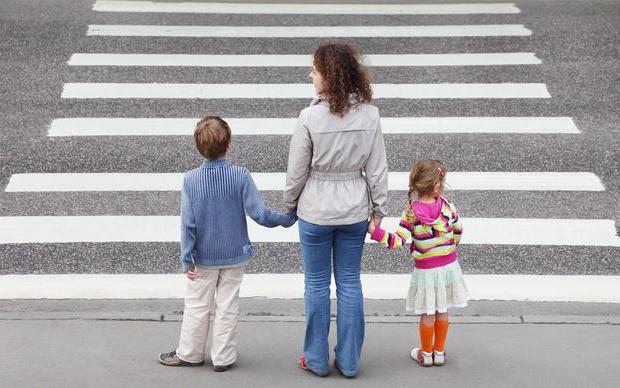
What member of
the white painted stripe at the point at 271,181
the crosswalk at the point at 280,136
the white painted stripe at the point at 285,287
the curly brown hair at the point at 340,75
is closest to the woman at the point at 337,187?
the curly brown hair at the point at 340,75

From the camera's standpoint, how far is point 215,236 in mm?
5805

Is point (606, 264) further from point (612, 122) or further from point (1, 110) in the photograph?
point (1, 110)

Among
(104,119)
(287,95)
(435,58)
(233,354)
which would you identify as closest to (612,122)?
(435,58)

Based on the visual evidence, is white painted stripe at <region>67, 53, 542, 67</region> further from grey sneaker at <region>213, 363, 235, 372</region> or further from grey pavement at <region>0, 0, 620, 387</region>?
grey sneaker at <region>213, 363, 235, 372</region>

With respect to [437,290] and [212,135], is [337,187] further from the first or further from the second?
[437,290]

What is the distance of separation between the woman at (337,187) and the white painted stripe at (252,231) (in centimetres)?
261

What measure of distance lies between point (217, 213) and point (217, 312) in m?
0.62

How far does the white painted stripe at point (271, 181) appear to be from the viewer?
9.38m

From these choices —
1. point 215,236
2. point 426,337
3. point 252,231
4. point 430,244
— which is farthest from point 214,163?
point 252,231

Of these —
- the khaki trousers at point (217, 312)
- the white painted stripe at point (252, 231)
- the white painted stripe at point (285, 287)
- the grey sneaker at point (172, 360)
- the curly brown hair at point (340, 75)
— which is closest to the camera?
the curly brown hair at point (340, 75)

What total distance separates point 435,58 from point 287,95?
2174mm

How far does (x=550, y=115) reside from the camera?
10.9 m

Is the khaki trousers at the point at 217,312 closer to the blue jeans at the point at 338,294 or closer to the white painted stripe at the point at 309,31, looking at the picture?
the blue jeans at the point at 338,294

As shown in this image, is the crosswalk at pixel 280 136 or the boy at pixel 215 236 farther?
the crosswalk at pixel 280 136
